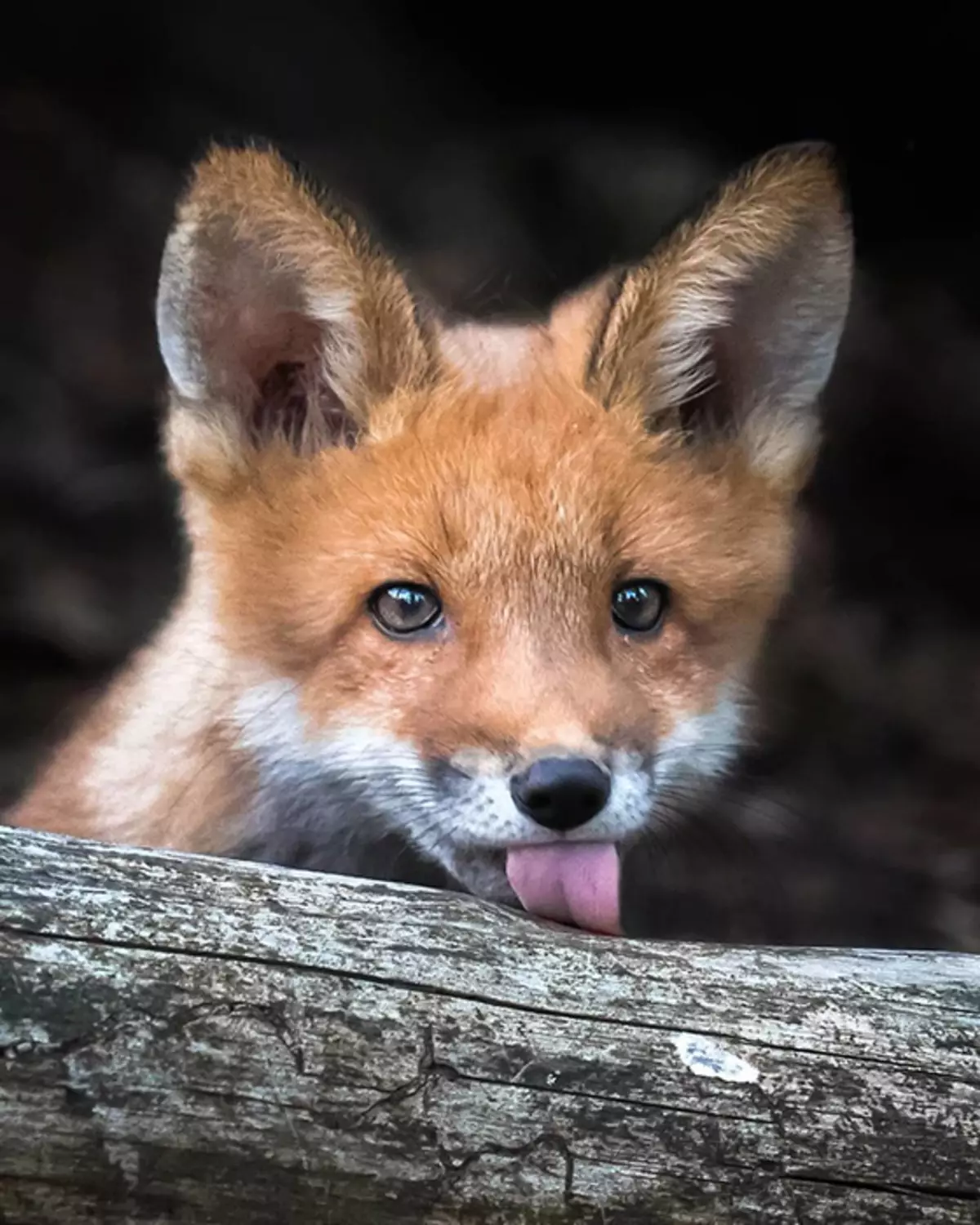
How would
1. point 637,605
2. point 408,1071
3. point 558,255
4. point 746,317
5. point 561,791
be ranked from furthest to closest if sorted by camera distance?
point 558,255 < point 746,317 < point 637,605 < point 561,791 < point 408,1071

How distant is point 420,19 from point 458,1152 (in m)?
2.89

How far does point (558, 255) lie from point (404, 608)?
2219mm

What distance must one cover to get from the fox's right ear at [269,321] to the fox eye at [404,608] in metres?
0.27

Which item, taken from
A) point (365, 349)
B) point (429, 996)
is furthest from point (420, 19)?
point (429, 996)

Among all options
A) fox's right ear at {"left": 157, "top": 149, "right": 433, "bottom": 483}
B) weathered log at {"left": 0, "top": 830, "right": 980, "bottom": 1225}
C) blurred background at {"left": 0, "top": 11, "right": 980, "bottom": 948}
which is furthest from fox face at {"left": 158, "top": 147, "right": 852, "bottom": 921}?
blurred background at {"left": 0, "top": 11, "right": 980, "bottom": 948}

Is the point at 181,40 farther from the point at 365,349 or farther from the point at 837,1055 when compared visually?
the point at 837,1055

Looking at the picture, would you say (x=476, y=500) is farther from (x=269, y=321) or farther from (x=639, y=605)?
(x=269, y=321)

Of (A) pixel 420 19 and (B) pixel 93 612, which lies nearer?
(A) pixel 420 19

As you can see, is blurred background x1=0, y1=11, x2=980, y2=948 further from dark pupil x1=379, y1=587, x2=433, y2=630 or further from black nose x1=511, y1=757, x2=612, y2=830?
black nose x1=511, y1=757, x2=612, y2=830

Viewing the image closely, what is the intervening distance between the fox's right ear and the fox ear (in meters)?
0.29

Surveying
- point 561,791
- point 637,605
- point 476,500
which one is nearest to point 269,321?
point 476,500

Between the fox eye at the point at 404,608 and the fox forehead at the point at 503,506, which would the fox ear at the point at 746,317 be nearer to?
the fox forehead at the point at 503,506

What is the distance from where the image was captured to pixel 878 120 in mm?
3553

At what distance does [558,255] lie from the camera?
12.7ft
